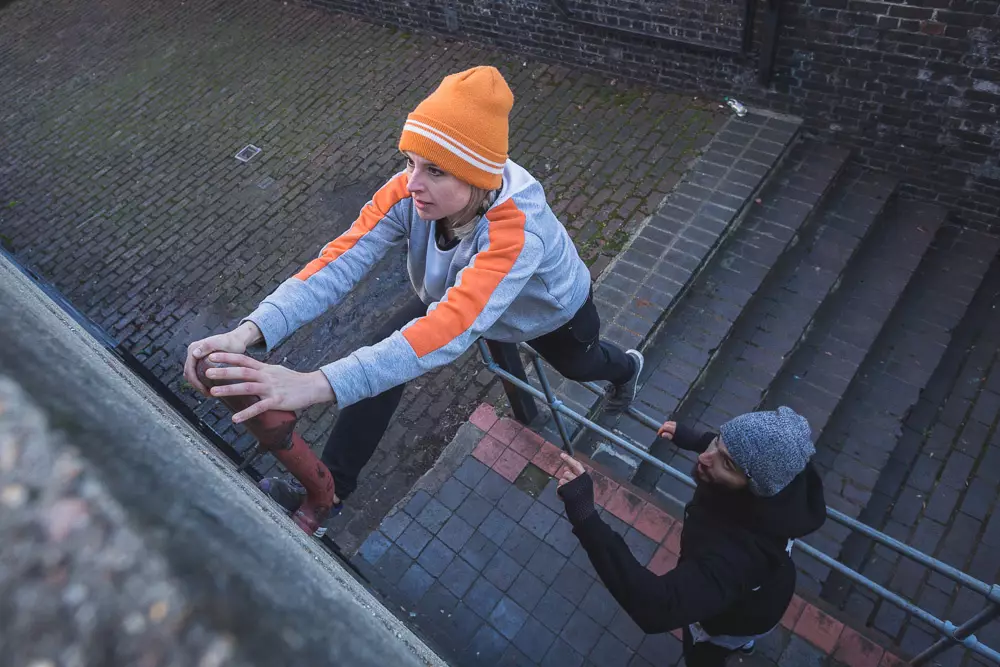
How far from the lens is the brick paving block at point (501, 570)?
3527mm

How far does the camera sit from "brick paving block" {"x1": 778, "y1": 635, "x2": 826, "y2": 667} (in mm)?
3111

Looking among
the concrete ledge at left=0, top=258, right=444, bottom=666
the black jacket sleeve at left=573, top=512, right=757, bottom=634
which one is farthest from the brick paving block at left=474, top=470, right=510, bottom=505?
the concrete ledge at left=0, top=258, right=444, bottom=666

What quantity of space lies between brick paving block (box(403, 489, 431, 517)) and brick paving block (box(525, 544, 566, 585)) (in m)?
0.73

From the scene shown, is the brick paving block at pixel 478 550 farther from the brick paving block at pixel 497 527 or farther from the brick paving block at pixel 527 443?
the brick paving block at pixel 527 443

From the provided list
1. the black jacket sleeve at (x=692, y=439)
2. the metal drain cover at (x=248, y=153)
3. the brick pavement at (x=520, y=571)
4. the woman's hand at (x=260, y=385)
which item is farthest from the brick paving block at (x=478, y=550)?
the metal drain cover at (x=248, y=153)

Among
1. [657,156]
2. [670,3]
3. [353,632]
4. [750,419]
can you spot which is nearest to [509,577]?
[750,419]

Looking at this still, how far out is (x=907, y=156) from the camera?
5.13 metres

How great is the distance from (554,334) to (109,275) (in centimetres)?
509

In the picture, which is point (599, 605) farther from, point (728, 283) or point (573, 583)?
point (728, 283)

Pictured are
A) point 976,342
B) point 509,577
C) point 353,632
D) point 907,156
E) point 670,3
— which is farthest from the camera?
point 670,3

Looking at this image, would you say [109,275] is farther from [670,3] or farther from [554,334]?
[670,3]

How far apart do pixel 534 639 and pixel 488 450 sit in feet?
3.74

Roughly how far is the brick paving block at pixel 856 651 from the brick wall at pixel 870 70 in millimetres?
3690

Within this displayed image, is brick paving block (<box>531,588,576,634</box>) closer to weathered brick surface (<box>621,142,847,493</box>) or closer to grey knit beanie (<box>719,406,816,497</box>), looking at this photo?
weathered brick surface (<box>621,142,847,493</box>)
